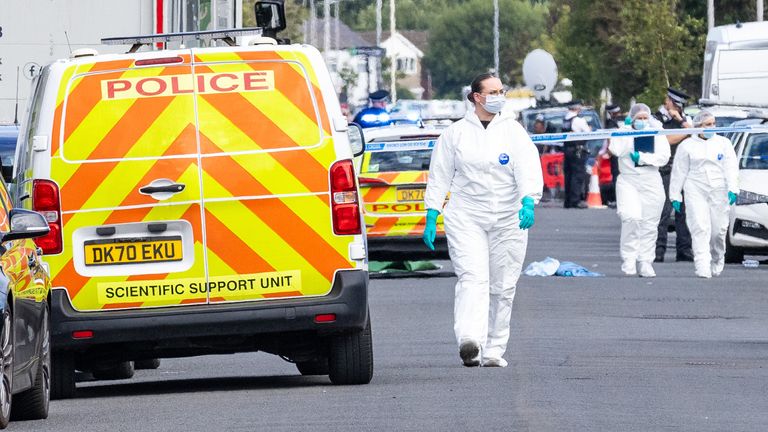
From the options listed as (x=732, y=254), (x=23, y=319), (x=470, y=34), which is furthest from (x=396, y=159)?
(x=470, y=34)

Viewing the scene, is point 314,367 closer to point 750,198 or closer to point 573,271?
point 573,271

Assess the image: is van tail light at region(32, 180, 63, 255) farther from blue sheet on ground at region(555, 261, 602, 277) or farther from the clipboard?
the clipboard

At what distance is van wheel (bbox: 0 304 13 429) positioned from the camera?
973cm

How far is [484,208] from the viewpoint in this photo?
533 inches

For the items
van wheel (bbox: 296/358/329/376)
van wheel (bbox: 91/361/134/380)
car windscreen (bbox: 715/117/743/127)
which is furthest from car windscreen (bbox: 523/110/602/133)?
van wheel (bbox: 296/358/329/376)

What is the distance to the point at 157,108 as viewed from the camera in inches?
456

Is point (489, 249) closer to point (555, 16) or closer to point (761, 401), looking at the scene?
point (761, 401)

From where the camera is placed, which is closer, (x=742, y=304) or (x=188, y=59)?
(x=188, y=59)

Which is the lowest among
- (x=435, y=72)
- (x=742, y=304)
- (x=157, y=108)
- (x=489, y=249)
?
(x=435, y=72)

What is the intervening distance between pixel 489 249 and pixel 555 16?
89.4 m

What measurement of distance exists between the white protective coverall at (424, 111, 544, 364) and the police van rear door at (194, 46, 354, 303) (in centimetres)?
202

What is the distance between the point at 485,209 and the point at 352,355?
1.84 meters

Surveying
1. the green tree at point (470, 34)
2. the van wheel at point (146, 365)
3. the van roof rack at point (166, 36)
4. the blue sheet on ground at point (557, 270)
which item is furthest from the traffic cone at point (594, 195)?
the green tree at point (470, 34)

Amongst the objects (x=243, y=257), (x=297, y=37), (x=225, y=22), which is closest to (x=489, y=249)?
(x=243, y=257)
